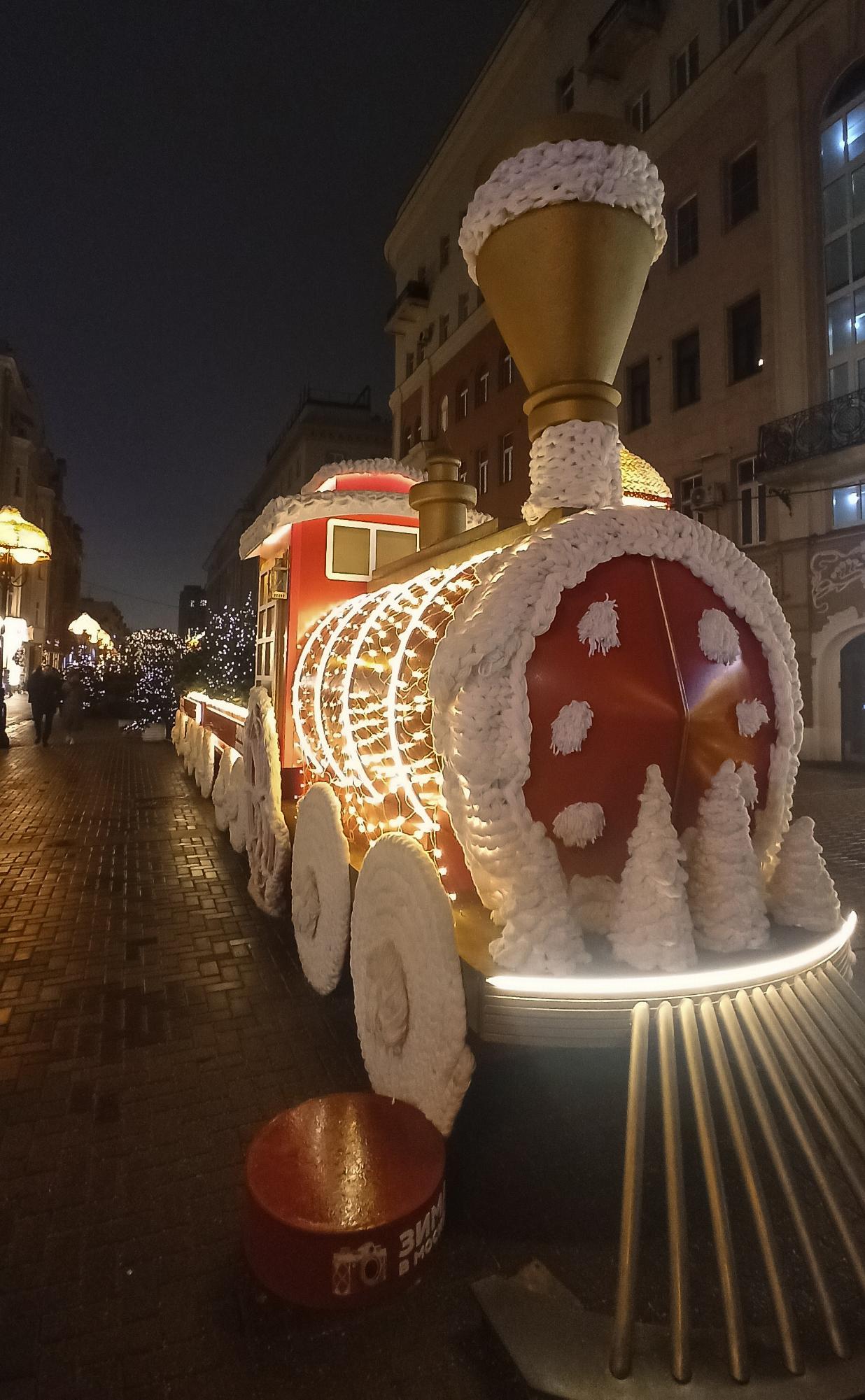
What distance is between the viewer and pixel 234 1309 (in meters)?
1.93

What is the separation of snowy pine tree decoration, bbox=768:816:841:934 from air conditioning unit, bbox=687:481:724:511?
51.9 ft

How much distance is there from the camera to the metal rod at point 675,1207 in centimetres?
156

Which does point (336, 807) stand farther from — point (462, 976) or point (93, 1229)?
point (93, 1229)

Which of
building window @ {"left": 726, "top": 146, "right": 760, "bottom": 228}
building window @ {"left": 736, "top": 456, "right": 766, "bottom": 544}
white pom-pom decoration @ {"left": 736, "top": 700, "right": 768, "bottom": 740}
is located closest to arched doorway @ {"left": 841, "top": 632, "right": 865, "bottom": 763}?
building window @ {"left": 736, "top": 456, "right": 766, "bottom": 544}

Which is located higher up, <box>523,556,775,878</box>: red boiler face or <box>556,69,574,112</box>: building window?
<box>556,69,574,112</box>: building window

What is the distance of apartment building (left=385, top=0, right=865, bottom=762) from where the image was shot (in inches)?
579

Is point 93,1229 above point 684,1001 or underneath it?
underneath

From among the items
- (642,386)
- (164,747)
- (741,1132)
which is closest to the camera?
Answer: (741,1132)

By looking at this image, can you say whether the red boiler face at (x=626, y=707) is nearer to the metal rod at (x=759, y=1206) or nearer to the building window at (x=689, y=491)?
the metal rod at (x=759, y=1206)

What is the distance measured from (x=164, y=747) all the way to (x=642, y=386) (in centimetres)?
1498

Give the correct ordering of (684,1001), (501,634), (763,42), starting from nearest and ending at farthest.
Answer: (684,1001) < (501,634) < (763,42)

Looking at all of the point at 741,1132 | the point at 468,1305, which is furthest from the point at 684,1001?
the point at 468,1305

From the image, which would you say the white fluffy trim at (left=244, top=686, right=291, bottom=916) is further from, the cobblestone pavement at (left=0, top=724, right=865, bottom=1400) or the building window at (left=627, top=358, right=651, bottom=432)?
the building window at (left=627, top=358, right=651, bottom=432)

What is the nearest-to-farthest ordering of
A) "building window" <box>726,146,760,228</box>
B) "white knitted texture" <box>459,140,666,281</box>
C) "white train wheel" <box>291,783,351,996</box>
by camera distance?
"white knitted texture" <box>459,140,666,281</box> < "white train wheel" <box>291,783,351,996</box> < "building window" <box>726,146,760,228</box>
